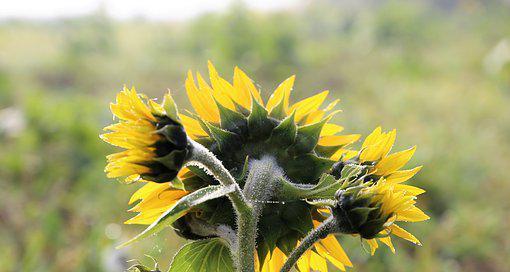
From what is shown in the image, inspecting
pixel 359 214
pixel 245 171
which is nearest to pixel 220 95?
pixel 245 171

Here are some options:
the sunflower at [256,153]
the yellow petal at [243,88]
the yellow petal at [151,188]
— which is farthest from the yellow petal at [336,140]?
the yellow petal at [151,188]

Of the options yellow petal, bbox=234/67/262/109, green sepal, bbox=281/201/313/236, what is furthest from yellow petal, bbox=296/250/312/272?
Result: yellow petal, bbox=234/67/262/109

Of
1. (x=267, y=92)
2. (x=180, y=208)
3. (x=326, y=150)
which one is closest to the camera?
(x=180, y=208)

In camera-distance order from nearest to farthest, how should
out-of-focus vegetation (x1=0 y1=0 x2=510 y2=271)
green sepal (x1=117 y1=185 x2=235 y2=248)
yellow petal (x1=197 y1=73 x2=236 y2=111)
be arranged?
green sepal (x1=117 y1=185 x2=235 y2=248) < yellow petal (x1=197 y1=73 x2=236 y2=111) < out-of-focus vegetation (x1=0 y1=0 x2=510 y2=271)

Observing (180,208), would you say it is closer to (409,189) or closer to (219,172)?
(219,172)

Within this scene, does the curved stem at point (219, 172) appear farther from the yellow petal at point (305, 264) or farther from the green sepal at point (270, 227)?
the yellow petal at point (305, 264)

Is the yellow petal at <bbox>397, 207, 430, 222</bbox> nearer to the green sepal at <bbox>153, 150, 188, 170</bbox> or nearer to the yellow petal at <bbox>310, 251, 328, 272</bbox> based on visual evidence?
the yellow petal at <bbox>310, 251, 328, 272</bbox>

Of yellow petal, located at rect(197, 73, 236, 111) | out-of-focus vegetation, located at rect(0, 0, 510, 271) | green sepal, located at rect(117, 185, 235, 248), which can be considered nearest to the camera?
green sepal, located at rect(117, 185, 235, 248)
